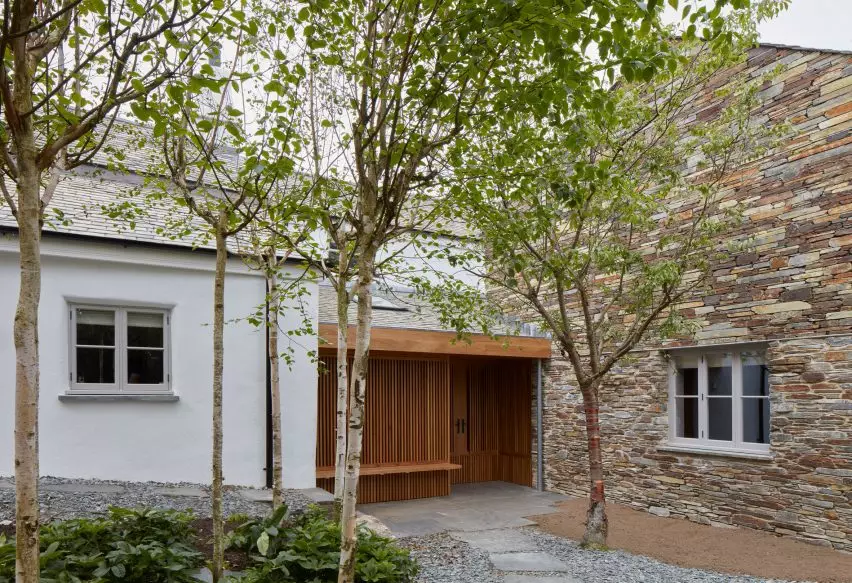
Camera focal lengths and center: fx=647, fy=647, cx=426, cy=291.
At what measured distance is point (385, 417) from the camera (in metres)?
9.99

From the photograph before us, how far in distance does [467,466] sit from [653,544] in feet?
16.1

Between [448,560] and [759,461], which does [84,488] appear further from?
[759,461]

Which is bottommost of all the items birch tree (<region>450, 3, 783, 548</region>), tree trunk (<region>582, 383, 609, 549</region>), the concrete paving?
the concrete paving

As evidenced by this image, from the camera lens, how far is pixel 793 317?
293 inches

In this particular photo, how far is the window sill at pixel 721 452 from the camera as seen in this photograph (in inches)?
301

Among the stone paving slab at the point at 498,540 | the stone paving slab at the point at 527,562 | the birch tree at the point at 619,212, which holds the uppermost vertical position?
the birch tree at the point at 619,212

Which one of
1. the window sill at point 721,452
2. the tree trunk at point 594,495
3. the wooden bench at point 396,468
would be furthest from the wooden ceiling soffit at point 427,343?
the window sill at point 721,452

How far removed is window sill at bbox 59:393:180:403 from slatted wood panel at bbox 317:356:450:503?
2446 mm

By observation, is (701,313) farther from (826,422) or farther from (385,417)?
(385,417)

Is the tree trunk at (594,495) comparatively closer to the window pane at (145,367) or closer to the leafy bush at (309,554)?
the leafy bush at (309,554)

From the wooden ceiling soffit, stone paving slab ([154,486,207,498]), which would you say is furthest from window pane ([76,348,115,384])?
the wooden ceiling soffit

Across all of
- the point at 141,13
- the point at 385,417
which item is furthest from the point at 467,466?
the point at 141,13

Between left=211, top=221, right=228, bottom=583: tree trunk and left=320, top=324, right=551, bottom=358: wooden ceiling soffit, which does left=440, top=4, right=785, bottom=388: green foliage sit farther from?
left=320, top=324, right=551, bottom=358: wooden ceiling soffit

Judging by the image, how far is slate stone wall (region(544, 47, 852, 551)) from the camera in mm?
7031
